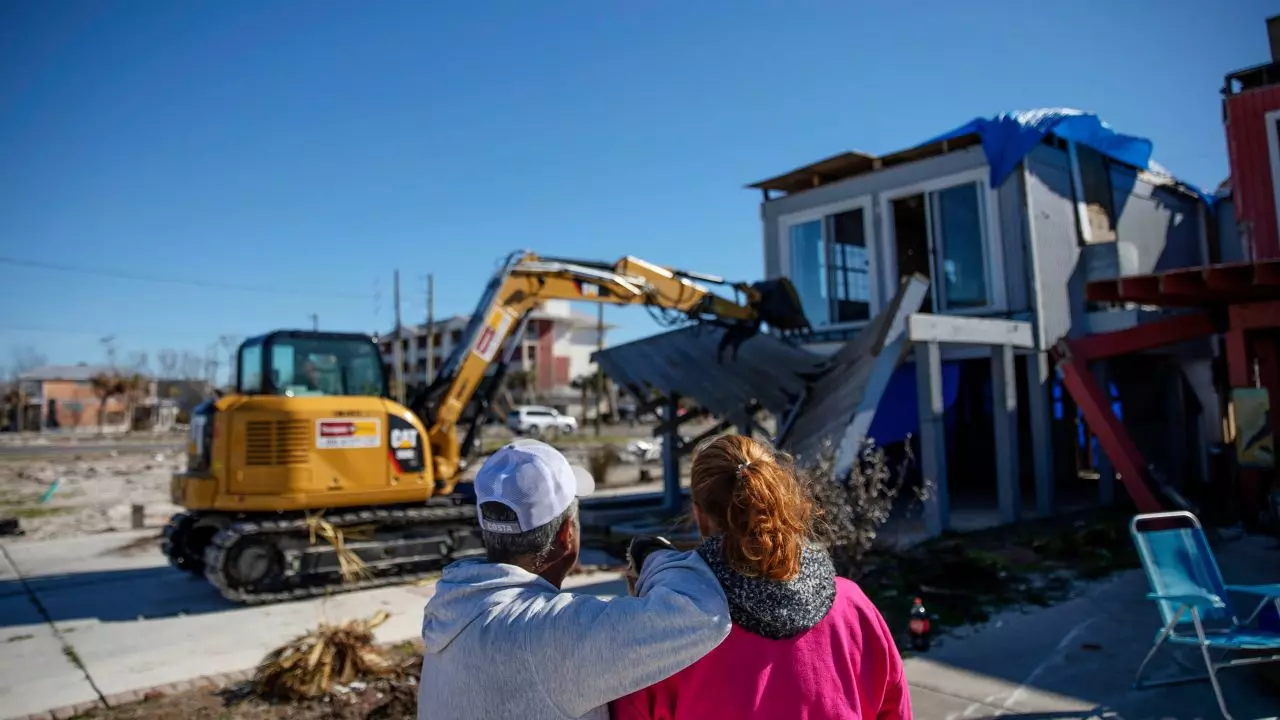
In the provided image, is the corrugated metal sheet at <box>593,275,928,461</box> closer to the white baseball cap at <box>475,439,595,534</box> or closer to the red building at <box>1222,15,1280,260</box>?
the red building at <box>1222,15,1280,260</box>

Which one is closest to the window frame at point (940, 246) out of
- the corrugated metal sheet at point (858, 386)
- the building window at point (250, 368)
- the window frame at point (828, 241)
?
the window frame at point (828, 241)

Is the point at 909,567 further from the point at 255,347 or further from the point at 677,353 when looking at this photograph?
the point at 255,347

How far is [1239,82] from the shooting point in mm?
11742

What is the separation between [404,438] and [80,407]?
7109 cm

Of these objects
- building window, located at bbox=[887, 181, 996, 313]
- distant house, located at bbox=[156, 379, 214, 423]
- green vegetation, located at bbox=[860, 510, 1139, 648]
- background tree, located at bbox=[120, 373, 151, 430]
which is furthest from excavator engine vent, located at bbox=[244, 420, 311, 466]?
distant house, located at bbox=[156, 379, 214, 423]

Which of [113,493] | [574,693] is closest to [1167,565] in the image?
[574,693]

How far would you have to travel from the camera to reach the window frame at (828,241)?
42.7ft

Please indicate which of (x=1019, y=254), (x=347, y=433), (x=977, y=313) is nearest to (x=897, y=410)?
(x=977, y=313)

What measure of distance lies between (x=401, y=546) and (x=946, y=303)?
9.05m

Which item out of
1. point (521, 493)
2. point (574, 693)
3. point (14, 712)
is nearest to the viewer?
point (574, 693)

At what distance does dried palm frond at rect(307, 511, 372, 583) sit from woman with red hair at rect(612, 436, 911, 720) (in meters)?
7.10

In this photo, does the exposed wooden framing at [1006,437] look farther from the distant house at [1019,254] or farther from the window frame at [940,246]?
the window frame at [940,246]

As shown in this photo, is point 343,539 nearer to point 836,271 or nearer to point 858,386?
point 858,386

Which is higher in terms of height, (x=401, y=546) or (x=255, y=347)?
(x=255, y=347)
